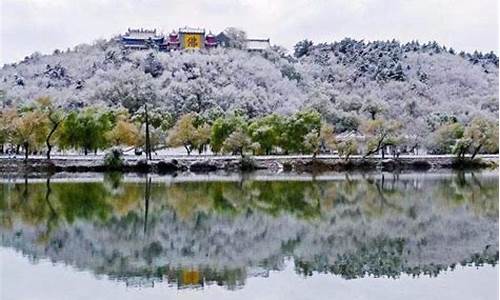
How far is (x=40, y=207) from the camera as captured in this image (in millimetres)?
14094

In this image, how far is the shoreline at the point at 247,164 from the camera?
26.8m

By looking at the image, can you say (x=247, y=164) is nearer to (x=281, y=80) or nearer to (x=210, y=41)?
(x=281, y=80)

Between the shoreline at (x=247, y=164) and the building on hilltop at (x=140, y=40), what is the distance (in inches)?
1283

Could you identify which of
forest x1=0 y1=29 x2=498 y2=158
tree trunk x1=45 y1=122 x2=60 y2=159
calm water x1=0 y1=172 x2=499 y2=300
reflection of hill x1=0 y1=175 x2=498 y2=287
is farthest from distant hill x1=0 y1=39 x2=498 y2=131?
calm water x1=0 y1=172 x2=499 y2=300

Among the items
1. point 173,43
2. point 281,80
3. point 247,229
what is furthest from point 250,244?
point 173,43

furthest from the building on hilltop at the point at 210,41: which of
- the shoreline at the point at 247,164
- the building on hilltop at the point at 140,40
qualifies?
the shoreline at the point at 247,164

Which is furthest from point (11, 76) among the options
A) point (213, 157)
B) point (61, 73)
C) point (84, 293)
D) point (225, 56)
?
point (84, 293)

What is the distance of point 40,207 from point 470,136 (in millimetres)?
19670

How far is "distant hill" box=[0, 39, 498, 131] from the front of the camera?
41875mm

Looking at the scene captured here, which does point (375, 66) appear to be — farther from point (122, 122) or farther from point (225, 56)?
point (122, 122)

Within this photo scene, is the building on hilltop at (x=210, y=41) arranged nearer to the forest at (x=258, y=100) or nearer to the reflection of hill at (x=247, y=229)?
the forest at (x=258, y=100)

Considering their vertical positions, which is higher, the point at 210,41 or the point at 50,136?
the point at 210,41

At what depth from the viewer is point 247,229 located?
11.2 metres

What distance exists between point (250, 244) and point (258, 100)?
123 feet
